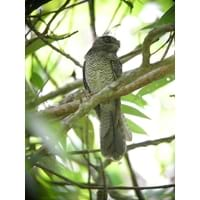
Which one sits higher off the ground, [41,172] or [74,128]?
[74,128]

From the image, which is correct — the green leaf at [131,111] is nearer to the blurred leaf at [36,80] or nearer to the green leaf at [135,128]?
the green leaf at [135,128]

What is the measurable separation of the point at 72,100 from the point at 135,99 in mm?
195

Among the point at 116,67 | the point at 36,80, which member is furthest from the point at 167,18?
the point at 36,80

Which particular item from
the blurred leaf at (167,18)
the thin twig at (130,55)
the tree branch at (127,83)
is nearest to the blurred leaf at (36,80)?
the tree branch at (127,83)

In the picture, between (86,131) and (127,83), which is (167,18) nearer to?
(127,83)

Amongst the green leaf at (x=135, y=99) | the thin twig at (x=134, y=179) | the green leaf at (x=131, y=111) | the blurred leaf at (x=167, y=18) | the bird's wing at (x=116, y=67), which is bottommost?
the thin twig at (x=134, y=179)

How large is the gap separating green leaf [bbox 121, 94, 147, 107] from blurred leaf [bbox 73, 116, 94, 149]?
0.40 feet

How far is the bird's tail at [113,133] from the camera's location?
151cm

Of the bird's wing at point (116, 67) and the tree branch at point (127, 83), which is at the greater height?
the bird's wing at point (116, 67)

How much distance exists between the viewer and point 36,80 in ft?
5.31
